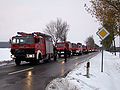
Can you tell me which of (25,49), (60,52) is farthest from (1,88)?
(60,52)

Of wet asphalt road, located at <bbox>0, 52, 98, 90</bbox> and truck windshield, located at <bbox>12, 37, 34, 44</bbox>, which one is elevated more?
truck windshield, located at <bbox>12, 37, 34, 44</bbox>

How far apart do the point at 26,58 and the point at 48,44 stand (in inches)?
215

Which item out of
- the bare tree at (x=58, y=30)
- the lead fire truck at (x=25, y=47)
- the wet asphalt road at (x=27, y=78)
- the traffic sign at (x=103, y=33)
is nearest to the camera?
the wet asphalt road at (x=27, y=78)

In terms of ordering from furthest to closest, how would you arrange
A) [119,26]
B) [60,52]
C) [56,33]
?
[56,33] → [60,52] → [119,26]

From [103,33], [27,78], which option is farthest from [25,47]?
[27,78]

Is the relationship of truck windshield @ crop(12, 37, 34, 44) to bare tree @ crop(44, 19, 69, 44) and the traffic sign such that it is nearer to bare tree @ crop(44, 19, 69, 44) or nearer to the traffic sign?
the traffic sign

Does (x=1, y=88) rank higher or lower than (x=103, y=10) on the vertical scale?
lower

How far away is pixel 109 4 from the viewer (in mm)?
25469

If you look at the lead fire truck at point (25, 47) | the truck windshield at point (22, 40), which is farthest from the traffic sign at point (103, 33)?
the truck windshield at point (22, 40)

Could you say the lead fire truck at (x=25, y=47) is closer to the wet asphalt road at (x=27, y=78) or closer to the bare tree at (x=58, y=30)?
the wet asphalt road at (x=27, y=78)

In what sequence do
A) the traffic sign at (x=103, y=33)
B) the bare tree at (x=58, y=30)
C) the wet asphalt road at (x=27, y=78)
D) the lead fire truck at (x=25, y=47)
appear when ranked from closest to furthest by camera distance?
the wet asphalt road at (x=27, y=78)
the traffic sign at (x=103, y=33)
the lead fire truck at (x=25, y=47)
the bare tree at (x=58, y=30)

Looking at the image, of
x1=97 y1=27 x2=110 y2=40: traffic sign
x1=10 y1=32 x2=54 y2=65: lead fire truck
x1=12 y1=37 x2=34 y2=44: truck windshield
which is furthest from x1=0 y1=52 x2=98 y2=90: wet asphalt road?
x1=12 y1=37 x2=34 y2=44: truck windshield

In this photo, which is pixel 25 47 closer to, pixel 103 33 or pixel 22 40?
pixel 22 40

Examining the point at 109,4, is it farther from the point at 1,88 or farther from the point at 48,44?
the point at 1,88
